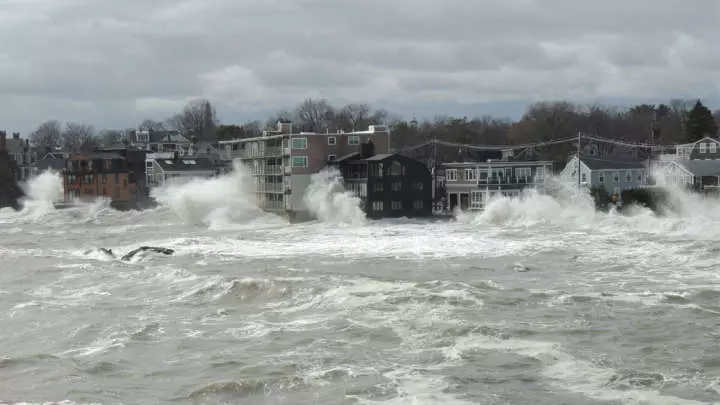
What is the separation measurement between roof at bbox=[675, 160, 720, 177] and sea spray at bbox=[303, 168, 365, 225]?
2312 cm

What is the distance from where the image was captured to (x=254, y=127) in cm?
11675

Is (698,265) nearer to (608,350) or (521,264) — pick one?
(521,264)

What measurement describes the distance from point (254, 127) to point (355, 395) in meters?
105

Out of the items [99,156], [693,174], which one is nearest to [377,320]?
[693,174]

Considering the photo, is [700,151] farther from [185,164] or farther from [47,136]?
[47,136]

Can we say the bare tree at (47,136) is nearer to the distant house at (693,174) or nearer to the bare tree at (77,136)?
the bare tree at (77,136)

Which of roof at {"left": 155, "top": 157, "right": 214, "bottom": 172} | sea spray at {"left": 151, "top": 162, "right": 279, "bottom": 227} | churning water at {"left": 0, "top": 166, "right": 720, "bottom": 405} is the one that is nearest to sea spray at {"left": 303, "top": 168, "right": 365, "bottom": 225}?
sea spray at {"left": 151, "top": 162, "right": 279, "bottom": 227}

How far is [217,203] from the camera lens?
58094mm

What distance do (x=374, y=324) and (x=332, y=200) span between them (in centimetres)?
3438

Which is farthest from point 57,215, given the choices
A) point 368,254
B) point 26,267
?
point 368,254

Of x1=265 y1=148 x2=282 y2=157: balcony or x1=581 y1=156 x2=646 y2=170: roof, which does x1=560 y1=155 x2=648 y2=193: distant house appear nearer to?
x1=581 y1=156 x2=646 y2=170: roof

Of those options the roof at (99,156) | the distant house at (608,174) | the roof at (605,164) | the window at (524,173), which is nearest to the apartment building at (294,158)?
the window at (524,173)

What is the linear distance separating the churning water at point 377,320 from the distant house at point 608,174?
15.3 metres

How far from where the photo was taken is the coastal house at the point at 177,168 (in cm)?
7644
